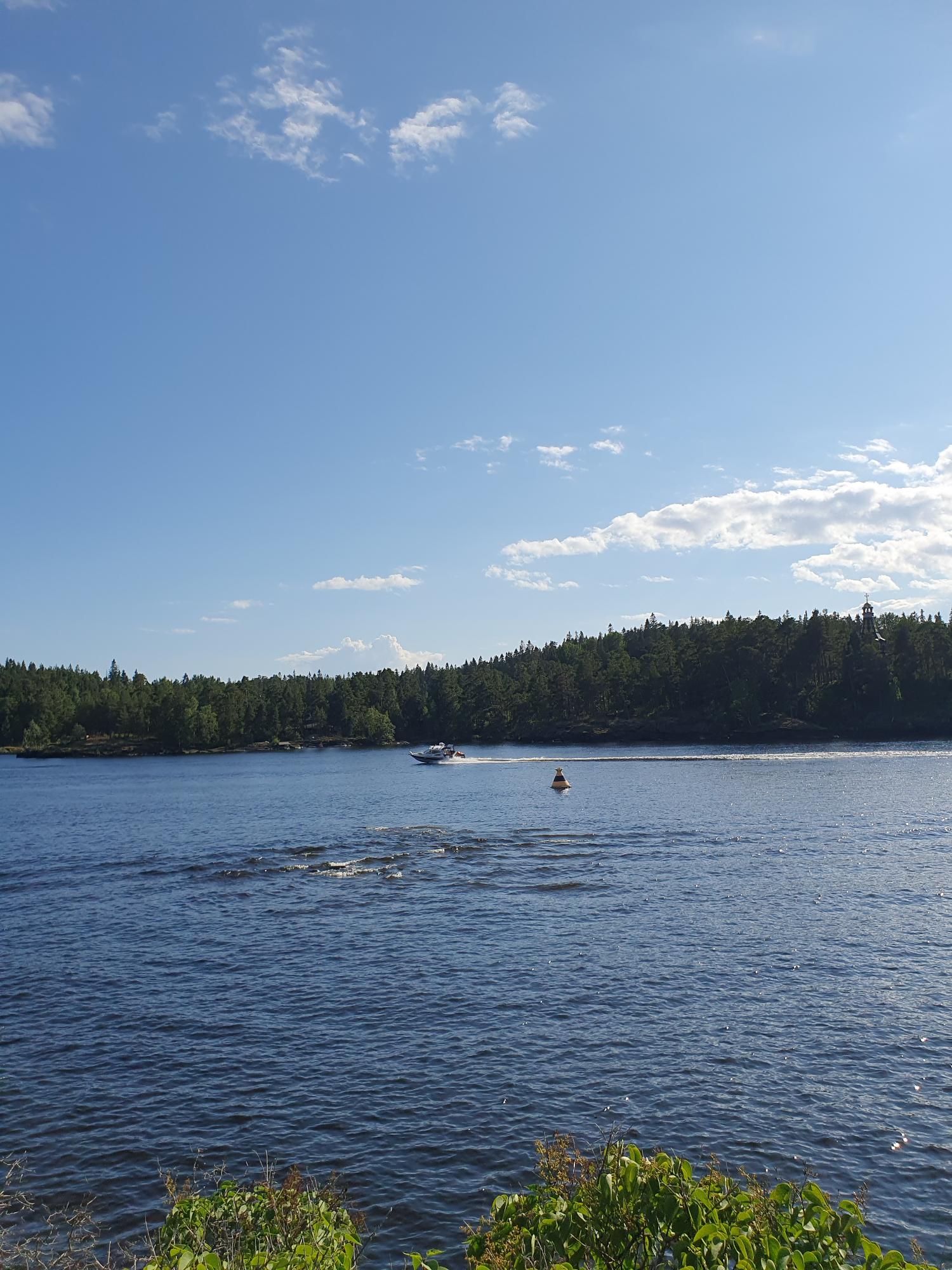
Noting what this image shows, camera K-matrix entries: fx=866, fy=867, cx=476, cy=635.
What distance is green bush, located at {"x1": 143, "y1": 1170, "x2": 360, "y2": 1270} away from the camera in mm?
9641

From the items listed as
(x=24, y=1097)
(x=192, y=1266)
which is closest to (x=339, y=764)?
(x=24, y=1097)

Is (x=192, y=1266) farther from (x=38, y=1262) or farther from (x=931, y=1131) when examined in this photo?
(x=931, y=1131)

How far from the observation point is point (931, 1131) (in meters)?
18.7

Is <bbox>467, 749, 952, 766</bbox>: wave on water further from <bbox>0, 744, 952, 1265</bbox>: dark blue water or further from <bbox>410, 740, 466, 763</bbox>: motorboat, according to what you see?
<bbox>0, 744, 952, 1265</bbox>: dark blue water

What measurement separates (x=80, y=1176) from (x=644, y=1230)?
1332 centimetres

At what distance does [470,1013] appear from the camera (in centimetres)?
2619

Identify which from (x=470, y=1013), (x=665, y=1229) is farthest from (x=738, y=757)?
(x=665, y=1229)

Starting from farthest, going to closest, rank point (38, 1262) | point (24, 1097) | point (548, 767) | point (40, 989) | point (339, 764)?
point (339, 764)
point (548, 767)
point (40, 989)
point (24, 1097)
point (38, 1262)

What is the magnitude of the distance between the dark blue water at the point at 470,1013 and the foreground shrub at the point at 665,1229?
6.20 metres

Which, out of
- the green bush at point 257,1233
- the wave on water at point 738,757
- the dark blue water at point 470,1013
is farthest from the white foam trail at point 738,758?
the green bush at point 257,1233

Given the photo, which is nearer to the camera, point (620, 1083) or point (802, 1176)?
point (802, 1176)

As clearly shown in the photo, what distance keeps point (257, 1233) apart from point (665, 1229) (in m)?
5.37

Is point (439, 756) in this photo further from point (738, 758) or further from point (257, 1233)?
point (257, 1233)

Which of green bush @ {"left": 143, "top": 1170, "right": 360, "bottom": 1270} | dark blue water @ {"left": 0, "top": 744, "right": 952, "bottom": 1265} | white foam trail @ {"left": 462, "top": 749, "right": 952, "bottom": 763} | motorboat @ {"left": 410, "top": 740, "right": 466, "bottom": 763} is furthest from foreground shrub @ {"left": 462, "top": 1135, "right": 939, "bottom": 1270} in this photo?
motorboat @ {"left": 410, "top": 740, "right": 466, "bottom": 763}
